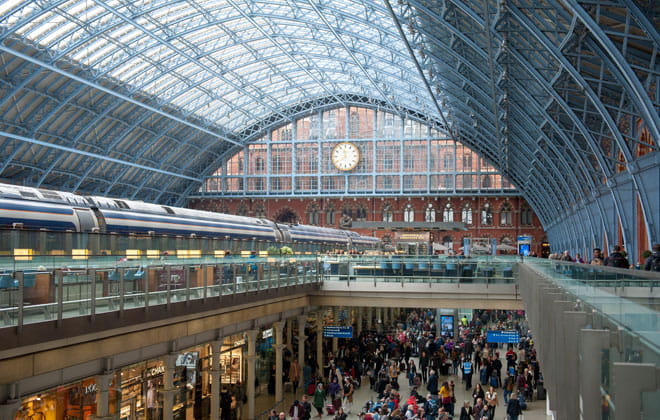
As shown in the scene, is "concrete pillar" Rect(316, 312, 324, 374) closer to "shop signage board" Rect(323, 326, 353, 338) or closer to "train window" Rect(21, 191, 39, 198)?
"shop signage board" Rect(323, 326, 353, 338)

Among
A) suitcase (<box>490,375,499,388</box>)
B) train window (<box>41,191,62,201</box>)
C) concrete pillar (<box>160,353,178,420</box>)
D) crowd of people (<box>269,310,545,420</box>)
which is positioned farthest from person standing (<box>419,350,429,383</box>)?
train window (<box>41,191,62,201</box>)

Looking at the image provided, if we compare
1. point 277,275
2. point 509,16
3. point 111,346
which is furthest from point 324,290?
point 111,346

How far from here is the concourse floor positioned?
94.2 feet

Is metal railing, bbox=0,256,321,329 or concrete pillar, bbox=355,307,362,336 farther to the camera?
concrete pillar, bbox=355,307,362,336

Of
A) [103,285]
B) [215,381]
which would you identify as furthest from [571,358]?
[215,381]

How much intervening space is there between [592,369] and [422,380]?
30.8 metres

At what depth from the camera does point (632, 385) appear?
180 inches

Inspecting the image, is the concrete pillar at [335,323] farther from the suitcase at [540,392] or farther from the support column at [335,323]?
the suitcase at [540,392]

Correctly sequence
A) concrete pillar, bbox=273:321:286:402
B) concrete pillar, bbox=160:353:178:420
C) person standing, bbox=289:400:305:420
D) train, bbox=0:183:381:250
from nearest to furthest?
concrete pillar, bbox=160:353:178:420 < person standing, bbox=289:400:305:420 < train, bbox=0:183:381:250 < concrete pillar, bbox=273:321:286:402

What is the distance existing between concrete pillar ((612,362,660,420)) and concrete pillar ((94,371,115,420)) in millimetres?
14277

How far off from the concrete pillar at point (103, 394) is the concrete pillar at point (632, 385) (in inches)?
562

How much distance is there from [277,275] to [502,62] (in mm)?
13755

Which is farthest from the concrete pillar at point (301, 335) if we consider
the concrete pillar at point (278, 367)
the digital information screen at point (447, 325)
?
the digital information screen at point (447, 325)

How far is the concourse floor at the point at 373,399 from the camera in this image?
1131 inches
